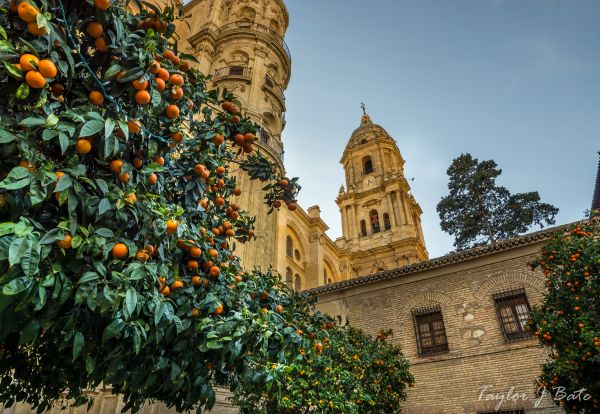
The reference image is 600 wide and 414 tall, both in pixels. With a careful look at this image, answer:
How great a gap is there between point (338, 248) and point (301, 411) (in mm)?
25334

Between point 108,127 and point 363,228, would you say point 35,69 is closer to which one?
point 108,127

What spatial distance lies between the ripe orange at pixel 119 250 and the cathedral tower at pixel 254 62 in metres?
13.1

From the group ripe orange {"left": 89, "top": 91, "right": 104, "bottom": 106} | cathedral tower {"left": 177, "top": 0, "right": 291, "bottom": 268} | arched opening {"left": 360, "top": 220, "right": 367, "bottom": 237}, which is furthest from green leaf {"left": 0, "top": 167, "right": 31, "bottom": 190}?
arched opening {"left": 360, "top": 220, "right": 367, "bottom": 237}

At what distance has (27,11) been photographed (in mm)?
1988

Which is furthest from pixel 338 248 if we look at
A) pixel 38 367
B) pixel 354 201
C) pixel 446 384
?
pixel 38 367

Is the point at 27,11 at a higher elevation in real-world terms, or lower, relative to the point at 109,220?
higher

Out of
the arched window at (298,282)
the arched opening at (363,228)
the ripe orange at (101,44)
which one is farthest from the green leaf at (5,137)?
the arched opening at (363,228)

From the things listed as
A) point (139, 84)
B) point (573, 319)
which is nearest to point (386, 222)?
point (573, 319)

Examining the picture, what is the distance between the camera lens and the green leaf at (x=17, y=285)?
1.74 metres

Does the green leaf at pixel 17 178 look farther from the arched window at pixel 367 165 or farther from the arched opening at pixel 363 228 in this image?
the arched window at pixel 367 165

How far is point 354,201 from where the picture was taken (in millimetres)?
34781

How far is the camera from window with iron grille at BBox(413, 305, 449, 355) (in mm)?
11258

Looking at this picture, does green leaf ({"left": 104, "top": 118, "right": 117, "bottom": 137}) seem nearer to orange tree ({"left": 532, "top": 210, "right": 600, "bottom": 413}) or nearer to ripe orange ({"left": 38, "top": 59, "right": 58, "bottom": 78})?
ripe orange ({"left": 38, "top": 59, "right": 58, "bottom": 78})

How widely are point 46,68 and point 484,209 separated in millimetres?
25669
